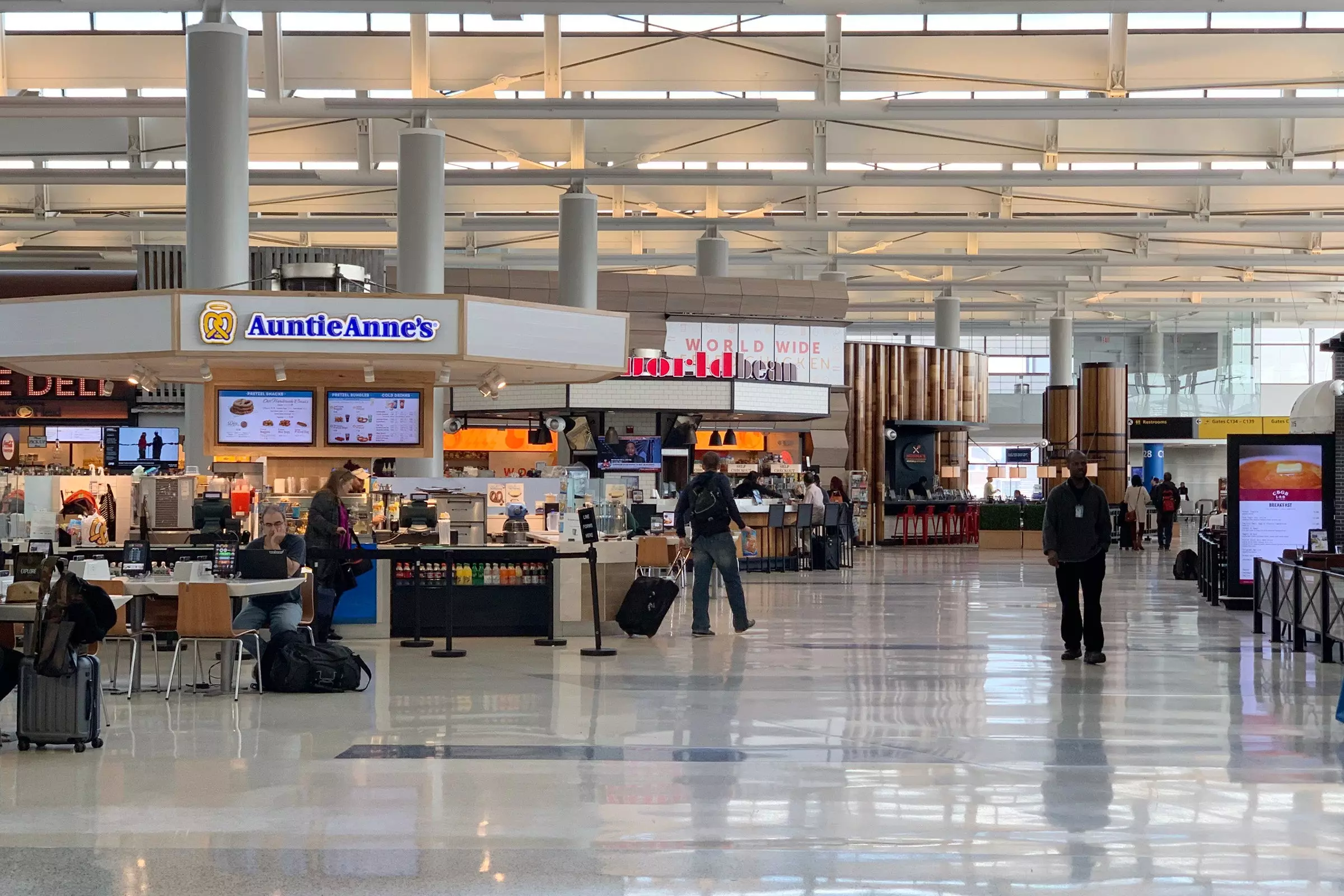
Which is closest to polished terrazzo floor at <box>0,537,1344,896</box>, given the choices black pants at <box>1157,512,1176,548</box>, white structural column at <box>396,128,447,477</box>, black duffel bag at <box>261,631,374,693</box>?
black duffel bag at <box>261,631,374,693</box>

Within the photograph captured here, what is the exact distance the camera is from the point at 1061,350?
35.5 metres

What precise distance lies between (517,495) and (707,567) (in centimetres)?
186

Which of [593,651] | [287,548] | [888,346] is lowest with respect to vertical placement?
[593,651]

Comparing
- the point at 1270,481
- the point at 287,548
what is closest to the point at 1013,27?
the point at 1270,481

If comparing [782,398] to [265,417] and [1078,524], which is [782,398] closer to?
[265,417]

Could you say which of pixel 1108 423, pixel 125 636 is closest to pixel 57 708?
pixel 125 636

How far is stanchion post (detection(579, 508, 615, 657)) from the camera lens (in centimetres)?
1070

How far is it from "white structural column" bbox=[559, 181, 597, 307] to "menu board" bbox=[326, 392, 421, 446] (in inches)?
271

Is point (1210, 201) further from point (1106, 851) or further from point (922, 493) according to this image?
point (1106, 851)

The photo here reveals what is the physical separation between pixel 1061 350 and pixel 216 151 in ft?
82.3

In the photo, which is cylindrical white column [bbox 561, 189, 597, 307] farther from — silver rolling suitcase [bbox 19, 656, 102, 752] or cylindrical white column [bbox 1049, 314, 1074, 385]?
cylindrical white column [bbox 1049, 314, 1074, 385]

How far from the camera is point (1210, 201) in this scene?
23.3 metres

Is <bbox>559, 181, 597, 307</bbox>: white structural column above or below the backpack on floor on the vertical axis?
above

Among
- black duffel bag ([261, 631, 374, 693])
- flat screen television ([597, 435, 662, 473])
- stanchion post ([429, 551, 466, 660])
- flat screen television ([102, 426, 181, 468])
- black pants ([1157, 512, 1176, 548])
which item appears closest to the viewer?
black duffel bag ([261, 631, 374, 693])
